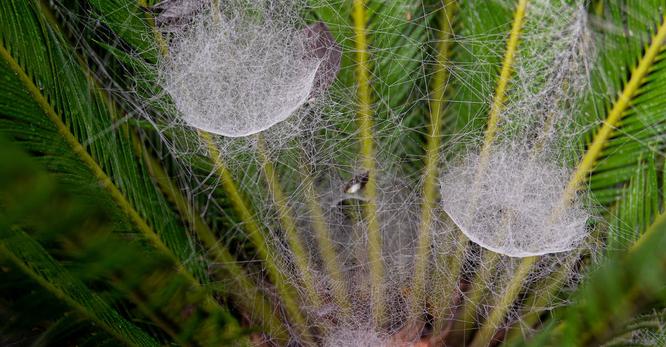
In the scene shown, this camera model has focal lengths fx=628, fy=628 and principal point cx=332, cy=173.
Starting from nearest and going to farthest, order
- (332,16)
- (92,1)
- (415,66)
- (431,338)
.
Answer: (92,1)
(332,16)
(415,66)
(431,338)

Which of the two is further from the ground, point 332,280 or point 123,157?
point 123,157

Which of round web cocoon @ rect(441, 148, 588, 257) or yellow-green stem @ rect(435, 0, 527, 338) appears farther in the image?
round web cocoon @ rect(441, 148, 588, 257)

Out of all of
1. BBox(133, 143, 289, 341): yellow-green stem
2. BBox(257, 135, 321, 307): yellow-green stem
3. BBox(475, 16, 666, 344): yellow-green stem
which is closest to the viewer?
BBox(475, 16, 666, 344): yellow-green stem

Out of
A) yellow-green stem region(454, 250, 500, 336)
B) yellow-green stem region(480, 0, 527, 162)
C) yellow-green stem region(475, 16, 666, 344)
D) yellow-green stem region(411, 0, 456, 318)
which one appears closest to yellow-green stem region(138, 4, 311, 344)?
yellow-green stem region(411, 0, 456, 318)

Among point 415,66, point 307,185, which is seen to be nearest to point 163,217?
point 307,185

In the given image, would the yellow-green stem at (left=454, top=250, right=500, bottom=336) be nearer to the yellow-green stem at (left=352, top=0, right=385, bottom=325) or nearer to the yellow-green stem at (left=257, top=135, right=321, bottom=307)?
the yellow-green stem at (left=352, top=0, right=385, bottom=325)

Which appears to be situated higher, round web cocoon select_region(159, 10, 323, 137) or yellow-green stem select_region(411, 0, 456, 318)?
round web cocoon select_region(159, 10, 323, 137)

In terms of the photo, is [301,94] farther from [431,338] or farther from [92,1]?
Result: [431,338]
